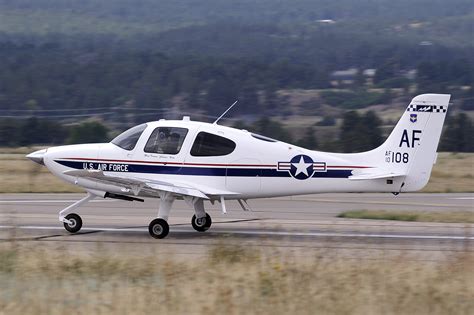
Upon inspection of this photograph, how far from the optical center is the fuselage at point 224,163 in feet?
49.8

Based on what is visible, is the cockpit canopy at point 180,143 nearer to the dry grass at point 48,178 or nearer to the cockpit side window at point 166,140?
the cockpit side window at point 166,140

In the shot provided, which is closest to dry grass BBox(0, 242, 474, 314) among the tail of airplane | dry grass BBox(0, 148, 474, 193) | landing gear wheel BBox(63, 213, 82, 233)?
the tail of airplane

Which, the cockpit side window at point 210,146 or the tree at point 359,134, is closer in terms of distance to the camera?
the cockpit side window at point 210,146

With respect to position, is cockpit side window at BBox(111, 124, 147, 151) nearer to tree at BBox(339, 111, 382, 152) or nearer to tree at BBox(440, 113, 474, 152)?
tree at BBox(339, 111, 382, 152)

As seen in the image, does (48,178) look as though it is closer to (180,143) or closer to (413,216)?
(413,216)

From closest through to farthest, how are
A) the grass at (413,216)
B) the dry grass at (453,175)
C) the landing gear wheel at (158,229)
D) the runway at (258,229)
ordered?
the runway at (258,229) → the landing gear wheel at (158,229) → the grass at (413,216) → the dry grass at (453,175)

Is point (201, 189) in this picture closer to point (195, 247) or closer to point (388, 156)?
point (195, 247)

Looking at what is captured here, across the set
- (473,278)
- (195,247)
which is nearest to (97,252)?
(195,247)

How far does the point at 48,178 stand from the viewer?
28.7m

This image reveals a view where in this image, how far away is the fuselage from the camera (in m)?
15.2

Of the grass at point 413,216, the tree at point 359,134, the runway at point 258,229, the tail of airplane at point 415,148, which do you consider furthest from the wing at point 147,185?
the tree at point 359,134

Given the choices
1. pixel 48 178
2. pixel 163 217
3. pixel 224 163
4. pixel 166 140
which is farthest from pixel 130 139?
pixel 48 178

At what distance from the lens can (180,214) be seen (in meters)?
18.8

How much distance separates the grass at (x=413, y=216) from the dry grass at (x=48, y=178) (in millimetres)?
7890
